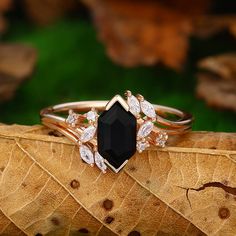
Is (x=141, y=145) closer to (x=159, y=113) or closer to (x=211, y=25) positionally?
(x=159, y=113)

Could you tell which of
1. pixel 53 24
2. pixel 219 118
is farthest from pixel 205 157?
pixel 53 24

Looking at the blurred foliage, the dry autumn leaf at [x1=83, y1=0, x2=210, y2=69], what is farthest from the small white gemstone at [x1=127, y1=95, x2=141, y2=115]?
the dry autumn leaf at [x1=83, y1=0, x2=210, y2=69]

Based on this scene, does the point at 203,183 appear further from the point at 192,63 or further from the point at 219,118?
the point at 192,63

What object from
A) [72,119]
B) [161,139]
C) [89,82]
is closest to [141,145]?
[161,139]

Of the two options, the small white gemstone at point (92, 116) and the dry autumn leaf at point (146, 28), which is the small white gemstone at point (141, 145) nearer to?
the small white gemstone at point (92, 116)

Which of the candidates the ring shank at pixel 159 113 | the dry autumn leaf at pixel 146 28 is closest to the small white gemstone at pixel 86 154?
the ring shank at pixel 159 113

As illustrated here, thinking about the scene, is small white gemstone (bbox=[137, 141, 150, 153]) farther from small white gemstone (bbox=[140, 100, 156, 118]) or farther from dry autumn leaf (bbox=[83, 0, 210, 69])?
dry autumn leaf (bbox=[83, 0, 210, 69])
